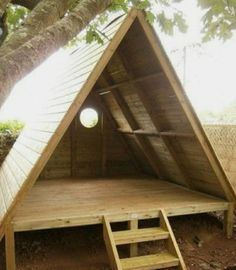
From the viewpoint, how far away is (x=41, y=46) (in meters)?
1.41

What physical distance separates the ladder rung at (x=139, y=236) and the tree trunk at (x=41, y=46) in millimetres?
3481

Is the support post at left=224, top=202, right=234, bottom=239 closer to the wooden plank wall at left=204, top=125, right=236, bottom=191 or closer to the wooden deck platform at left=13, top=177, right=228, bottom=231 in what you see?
the wooden deck platform at left=13, top=177, right=228, bottom=231

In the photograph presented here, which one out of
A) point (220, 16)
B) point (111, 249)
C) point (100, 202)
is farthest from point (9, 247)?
point (220, 16)

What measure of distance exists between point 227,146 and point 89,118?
10.7ft

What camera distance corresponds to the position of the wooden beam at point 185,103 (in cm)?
468

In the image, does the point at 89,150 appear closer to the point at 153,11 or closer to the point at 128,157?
the point at 128,157

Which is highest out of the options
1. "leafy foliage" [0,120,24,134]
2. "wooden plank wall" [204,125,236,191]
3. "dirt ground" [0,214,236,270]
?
"leafy foliage" [0,120,24,134]

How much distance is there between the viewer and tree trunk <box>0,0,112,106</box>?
1221 millimetres

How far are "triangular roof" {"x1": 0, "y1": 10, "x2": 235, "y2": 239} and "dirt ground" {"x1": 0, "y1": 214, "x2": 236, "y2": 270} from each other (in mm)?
734

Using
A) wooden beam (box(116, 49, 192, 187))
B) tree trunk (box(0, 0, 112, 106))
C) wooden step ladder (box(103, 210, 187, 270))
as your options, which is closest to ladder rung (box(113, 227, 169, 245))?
wooden step ladder (box(103, 210, 187, 270))

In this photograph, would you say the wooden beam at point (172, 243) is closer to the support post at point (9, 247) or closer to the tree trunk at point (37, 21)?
the support post at point (9, 247)

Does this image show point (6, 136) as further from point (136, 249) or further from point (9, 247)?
point (136, 249)

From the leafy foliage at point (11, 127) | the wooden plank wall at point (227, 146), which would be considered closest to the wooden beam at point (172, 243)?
the wooden plank wall at point (227, 146)

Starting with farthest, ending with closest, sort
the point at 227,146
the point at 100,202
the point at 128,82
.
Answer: the point at 227,146 → the point at 128,82 → the point at 100,202
